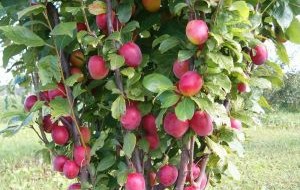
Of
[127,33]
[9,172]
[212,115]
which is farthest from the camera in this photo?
[9,172]

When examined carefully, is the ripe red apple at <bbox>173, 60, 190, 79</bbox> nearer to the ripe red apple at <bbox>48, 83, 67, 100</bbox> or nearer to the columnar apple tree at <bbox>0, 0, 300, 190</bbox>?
the columnar apple tree at <bbox>0, 0, 300, 190</bbox>

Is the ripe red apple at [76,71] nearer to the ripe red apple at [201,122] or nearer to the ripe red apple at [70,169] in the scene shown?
the ripe red apple at [70,169]

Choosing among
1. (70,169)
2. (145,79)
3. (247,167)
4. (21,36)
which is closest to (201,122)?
(145,79)

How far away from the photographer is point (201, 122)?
44.2 inches

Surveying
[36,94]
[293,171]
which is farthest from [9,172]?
[36,94]

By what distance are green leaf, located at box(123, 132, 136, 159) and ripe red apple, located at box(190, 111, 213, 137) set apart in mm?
168

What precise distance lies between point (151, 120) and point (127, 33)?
251 mm

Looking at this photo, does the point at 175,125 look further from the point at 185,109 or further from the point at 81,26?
the point at 81,26

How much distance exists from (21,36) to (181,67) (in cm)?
42

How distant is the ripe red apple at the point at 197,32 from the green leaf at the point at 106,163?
0.46 metres

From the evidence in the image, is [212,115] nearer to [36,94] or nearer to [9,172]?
[36,94]

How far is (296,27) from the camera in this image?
1.32 meters

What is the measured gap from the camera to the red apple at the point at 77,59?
1.33 m

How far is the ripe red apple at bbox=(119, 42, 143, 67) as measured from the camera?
45.5 inches
